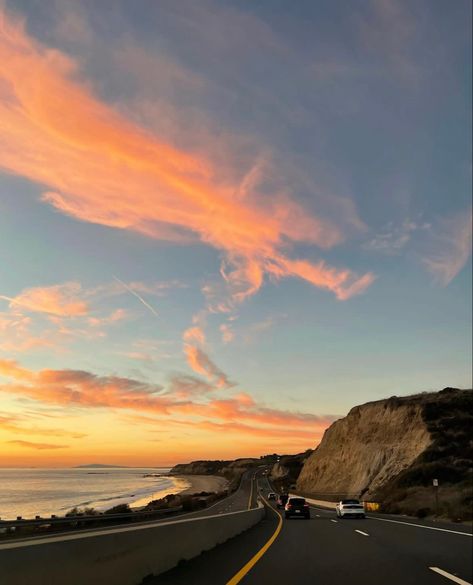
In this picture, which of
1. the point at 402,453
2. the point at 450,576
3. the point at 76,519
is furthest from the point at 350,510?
the point at 402,453

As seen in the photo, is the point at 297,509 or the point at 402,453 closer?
the point at 297,509

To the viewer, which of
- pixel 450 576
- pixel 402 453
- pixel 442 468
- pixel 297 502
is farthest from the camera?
pixel 402 453

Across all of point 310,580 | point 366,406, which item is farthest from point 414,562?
point 366,406

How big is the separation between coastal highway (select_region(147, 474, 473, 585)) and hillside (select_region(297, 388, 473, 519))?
87.8 feet

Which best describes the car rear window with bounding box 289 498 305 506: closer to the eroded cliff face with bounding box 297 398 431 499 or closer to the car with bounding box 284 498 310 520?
the car with bounding box 284 498 310 520

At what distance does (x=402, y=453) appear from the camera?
227 feet

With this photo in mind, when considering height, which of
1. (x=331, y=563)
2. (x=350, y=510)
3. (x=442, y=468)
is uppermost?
(x=442, y=468)

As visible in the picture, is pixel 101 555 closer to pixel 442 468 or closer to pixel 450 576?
pixel 450 576

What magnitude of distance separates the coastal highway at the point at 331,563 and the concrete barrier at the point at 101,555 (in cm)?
37

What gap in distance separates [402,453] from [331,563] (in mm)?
62653

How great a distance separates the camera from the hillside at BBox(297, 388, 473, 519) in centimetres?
5221

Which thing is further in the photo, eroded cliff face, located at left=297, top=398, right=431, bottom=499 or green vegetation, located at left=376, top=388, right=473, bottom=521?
eroded cliff face, located at left=297, top=398, right=431, bottom=499

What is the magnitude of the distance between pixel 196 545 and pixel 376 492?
2299 inches

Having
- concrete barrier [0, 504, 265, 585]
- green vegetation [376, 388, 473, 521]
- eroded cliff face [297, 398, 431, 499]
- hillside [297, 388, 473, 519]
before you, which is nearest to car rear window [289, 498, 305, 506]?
green vegetation [376, 388, 473, 521]
